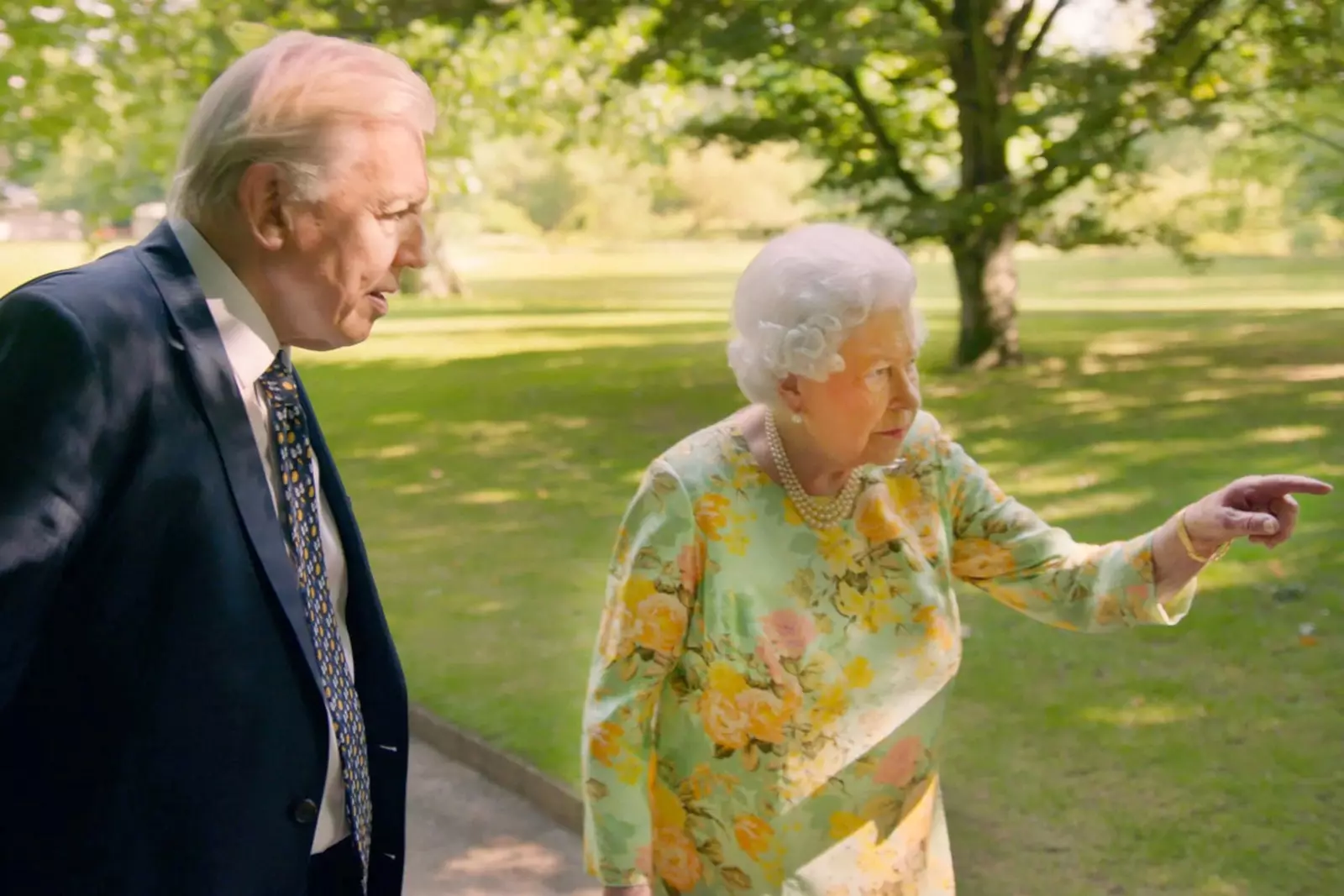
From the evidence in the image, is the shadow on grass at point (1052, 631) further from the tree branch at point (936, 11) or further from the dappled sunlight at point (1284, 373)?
the tree branch at point (936, 11)

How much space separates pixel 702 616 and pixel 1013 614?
14.3 feet

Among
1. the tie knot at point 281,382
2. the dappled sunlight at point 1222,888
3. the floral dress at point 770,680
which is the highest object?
the tie knot at point 281,382

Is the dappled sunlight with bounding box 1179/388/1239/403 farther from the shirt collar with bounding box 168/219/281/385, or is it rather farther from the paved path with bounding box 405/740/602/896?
the shirt collar with bounding box 168/219/281/385

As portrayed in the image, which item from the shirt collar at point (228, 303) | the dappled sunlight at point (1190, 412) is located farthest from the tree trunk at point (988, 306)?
the shirt collar at point (228, 303)

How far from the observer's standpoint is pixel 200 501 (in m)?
1.66

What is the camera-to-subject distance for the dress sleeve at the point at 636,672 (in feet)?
7.23

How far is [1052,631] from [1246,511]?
3.98 meters

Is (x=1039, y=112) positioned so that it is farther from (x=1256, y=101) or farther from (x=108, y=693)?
(x=108, y=693)

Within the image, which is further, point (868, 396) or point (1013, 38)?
point (1013, 38)

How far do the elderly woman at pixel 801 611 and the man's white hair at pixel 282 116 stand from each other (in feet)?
2.36

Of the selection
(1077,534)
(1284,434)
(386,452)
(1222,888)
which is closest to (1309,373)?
(1284,434)

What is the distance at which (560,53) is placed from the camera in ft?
67.3

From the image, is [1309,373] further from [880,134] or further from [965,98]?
[880,134]

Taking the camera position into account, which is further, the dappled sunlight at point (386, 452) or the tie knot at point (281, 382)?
the dappled sunlight at point (386, 452)
